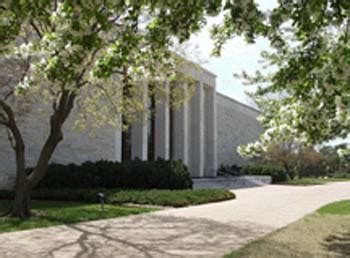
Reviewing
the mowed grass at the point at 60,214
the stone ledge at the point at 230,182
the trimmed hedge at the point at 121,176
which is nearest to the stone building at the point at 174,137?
the trimmed hedge at the point at 121,176

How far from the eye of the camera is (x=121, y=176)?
64.5 ft

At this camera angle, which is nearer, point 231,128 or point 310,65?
point 310,65

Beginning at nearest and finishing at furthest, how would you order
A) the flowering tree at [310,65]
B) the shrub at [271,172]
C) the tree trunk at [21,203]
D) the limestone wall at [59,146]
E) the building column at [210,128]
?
1. the flowering tree at [310,65]
2. the tree trunk at [21,203]
3. the limestone wall at [59,146]
4. the shrub at [271,172]
5. the building column at [210,128]

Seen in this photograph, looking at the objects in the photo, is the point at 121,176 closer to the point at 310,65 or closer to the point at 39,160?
the point at 39,160

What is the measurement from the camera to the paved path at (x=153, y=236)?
296 inches

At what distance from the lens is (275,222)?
449 inches

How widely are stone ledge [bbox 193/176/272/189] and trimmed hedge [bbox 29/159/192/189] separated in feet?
20.0

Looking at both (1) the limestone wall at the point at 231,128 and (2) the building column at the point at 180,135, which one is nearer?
(2) the building column at the point at 180,135

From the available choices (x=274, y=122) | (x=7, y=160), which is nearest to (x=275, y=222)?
(x=274, y=122)

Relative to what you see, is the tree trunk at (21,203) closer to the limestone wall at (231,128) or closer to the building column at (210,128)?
the building column at (210,128)

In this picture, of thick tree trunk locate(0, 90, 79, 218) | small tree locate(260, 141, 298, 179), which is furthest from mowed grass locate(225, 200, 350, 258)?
small tree locate(260, 141, 298, 179)

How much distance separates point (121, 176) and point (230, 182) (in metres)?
11.8

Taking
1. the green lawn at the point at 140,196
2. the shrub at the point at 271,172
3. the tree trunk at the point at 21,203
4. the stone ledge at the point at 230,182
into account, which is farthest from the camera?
the shrub at the point at 271,172

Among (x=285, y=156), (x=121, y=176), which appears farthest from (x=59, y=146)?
(x=285, y=156)
